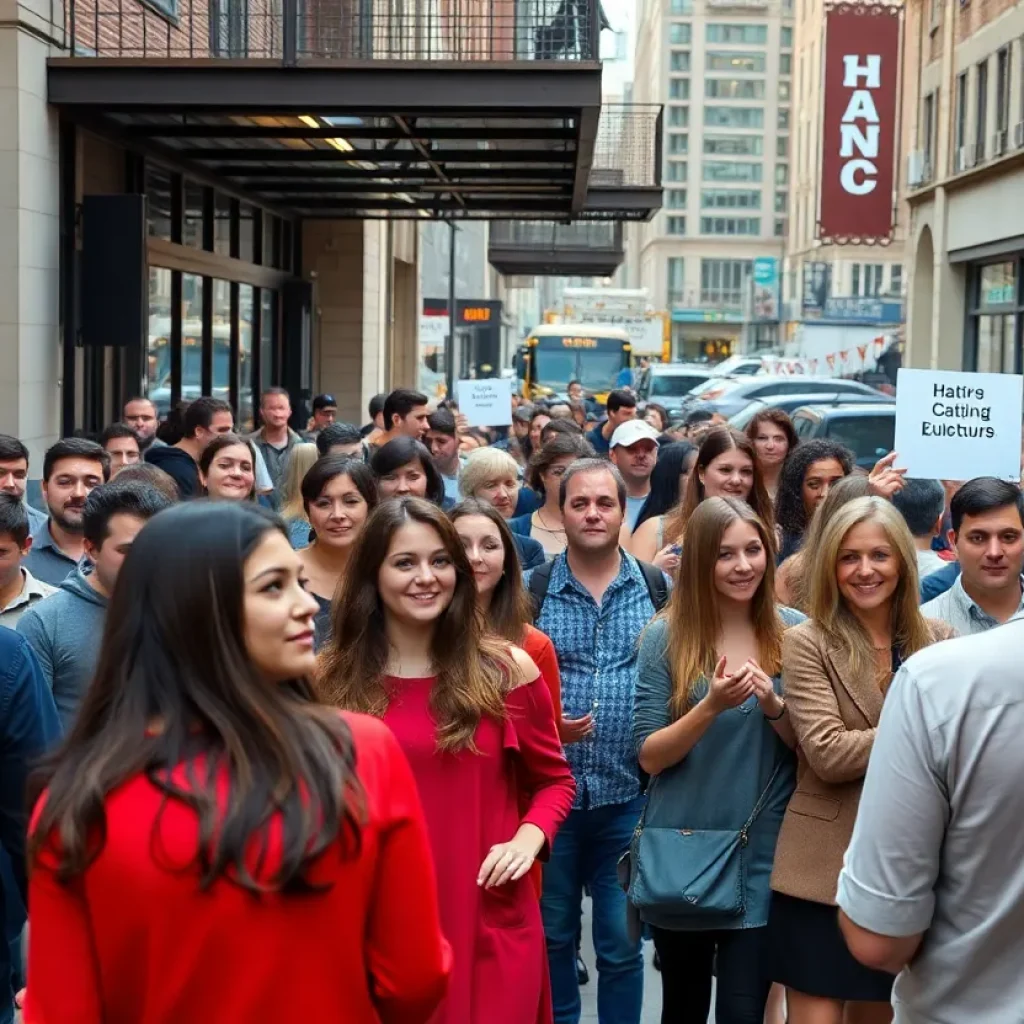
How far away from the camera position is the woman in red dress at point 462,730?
4.11 metres

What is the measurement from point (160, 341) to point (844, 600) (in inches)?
544

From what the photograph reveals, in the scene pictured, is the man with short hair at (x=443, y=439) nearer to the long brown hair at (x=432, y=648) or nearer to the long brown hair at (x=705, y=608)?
the long brown hair at (x=705, y=608)

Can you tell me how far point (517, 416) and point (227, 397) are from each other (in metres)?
4.84

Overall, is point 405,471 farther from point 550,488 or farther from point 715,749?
point 715,749

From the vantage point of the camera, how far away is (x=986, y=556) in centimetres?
588

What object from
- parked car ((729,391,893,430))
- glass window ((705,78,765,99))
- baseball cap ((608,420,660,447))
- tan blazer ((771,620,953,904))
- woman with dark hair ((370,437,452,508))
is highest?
glass window ((705,78,765,99))

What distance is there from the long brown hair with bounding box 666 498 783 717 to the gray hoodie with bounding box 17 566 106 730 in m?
1.72

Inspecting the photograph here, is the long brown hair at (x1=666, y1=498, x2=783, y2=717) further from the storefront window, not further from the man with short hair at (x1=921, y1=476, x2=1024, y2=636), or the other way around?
the storefront window

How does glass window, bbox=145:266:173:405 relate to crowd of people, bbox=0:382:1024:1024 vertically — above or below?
above

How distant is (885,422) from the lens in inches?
668

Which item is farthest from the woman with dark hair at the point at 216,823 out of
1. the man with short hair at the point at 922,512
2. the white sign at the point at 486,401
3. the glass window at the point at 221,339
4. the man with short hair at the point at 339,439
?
the glass window at the point at 221,339

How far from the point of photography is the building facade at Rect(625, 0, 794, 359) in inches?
5315

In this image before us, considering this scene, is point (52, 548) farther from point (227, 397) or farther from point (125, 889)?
point (227, 397)

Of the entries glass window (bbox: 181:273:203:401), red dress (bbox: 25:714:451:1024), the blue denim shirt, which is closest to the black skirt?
the blue denim shirt
